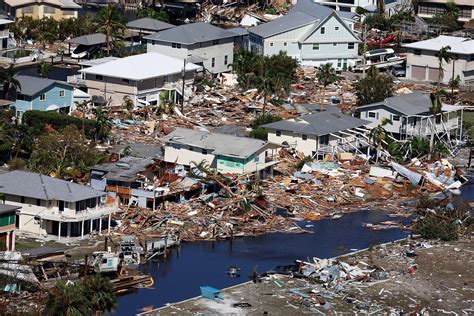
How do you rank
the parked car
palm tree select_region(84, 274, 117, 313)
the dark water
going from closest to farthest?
1. palm tree select_region(84, 274, 117, 313)
2. the dark water
3. the parked car

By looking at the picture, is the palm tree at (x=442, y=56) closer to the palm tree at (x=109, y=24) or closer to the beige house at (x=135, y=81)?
the beige house at (x=135, y=81)

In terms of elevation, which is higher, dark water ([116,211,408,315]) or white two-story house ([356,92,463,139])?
white two-story house ([356,92,463,139])

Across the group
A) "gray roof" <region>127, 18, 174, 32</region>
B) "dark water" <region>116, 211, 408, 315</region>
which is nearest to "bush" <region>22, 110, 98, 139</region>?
"dark water" <region>116, 211, 408, 315</region>

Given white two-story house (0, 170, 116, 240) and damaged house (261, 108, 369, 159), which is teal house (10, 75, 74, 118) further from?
white two-story house (0, 170, 116, 240)

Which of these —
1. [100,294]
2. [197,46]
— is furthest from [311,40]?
[100,294]

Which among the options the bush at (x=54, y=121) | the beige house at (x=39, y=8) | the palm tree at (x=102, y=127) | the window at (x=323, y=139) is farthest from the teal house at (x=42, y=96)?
the beige house at (x=39, y=8)

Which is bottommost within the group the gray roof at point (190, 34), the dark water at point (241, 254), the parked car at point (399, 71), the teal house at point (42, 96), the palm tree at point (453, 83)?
the dark water at point (241, 254)
